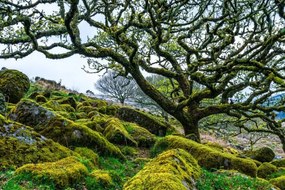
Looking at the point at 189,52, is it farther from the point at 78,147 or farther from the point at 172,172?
the point at 172,172

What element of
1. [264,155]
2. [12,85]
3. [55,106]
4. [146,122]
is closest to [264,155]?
[264,155]

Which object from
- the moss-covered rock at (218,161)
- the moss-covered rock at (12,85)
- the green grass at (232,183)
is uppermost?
the moss-covered rock at (12,85)

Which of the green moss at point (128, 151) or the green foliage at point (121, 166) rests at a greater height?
the green moss at point (128, 151)

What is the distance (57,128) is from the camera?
39.6ft

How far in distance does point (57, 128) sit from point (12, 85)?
699 cm

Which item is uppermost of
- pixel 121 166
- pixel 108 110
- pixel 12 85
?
pixel 12 85

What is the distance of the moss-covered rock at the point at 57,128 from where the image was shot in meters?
11.9

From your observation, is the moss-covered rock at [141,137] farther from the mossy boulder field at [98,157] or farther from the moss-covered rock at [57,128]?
the moss-covered rock at [57,128]

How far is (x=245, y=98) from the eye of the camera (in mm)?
17125

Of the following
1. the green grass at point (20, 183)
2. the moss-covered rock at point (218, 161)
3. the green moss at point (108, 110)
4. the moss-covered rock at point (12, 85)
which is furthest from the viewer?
the green moss at point (108, 110)

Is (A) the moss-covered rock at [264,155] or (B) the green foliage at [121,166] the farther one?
(A) the moss-covered rock at [264,155]

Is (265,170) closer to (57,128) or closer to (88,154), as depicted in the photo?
(88,154)

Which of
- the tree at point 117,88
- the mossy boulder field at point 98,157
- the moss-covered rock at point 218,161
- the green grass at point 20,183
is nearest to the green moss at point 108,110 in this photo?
the mossy boulder field at point 98,157

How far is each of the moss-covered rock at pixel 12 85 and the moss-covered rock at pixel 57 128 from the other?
5.23 meters
